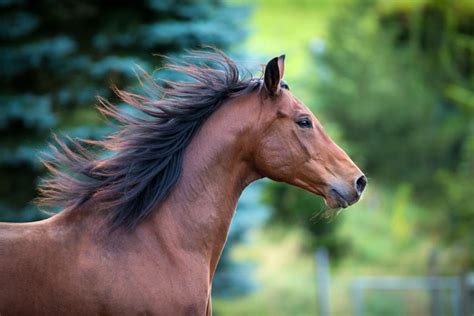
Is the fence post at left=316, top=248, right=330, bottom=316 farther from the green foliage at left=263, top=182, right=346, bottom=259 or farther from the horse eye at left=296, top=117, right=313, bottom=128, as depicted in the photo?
the horse eye at left=296, top=117, right=313, bottom=128

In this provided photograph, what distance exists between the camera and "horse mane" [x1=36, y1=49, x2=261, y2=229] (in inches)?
180

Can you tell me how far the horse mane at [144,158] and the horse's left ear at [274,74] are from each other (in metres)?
0.14

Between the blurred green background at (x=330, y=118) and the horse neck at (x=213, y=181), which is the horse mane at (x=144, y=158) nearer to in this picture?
the horse neck at (x=213, y=181)

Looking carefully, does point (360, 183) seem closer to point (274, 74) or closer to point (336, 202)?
point (336, 202)

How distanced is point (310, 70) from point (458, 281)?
8.68 meters

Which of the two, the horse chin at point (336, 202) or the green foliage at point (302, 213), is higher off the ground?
the green foliage at point (302, 213)

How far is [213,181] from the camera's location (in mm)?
4734

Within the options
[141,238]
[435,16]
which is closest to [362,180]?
[141,238]

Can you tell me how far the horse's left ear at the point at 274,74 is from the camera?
469 centimetres

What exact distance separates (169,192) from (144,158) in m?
0.25

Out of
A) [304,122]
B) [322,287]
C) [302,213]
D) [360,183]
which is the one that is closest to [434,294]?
[322,287]

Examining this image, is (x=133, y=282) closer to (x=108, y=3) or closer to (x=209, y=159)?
(x=209, y=159)

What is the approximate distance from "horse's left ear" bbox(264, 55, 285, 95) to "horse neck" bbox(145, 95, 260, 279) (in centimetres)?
12

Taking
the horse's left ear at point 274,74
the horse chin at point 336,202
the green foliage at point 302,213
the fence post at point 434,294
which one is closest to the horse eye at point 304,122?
the horse's left ear at point 274,74
